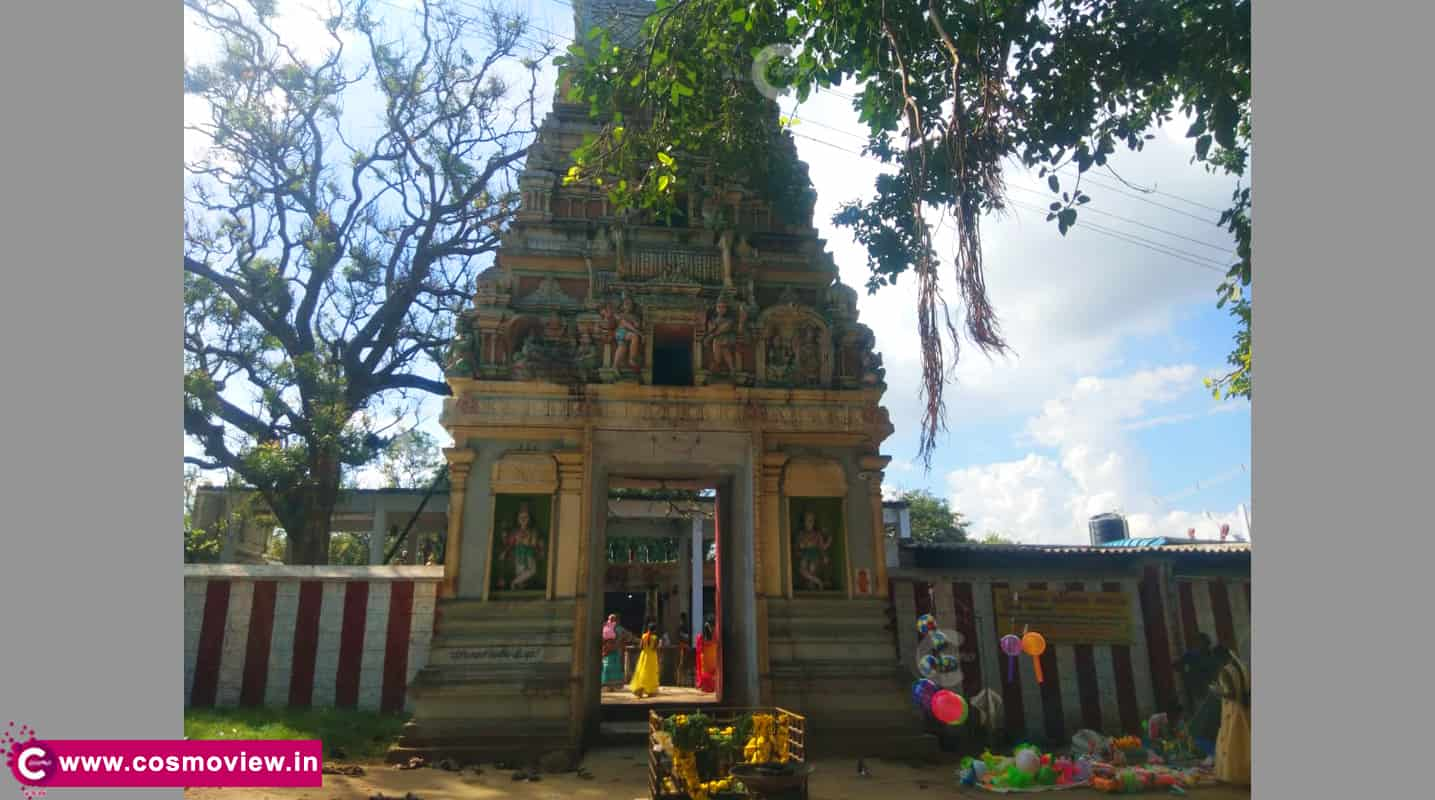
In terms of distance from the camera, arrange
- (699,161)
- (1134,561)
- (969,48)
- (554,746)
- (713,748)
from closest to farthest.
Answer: (713,748), (969,48), (554,746), (699,161), (1134,561)

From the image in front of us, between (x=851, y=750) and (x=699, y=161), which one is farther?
(x=699, y=161)

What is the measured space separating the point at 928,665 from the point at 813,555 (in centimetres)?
188

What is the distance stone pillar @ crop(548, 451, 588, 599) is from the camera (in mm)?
9938

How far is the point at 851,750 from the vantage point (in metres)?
9.37

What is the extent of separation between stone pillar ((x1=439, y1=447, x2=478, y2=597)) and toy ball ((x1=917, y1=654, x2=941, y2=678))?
561 cm

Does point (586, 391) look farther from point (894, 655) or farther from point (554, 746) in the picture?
point (894, 655)

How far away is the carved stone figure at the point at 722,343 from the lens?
36.1 feet

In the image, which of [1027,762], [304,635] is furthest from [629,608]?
[1027,762]

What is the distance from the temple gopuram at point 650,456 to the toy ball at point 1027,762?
158 cm

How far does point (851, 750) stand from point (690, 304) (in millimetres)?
5750

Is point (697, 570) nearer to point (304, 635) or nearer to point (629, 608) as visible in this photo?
point (629, 608)

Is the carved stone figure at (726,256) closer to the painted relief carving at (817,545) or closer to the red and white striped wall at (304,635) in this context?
the painted relief carving at (817,545)

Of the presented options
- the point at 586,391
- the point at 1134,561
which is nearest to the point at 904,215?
the point at 586,391

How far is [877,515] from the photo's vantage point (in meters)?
10.8
